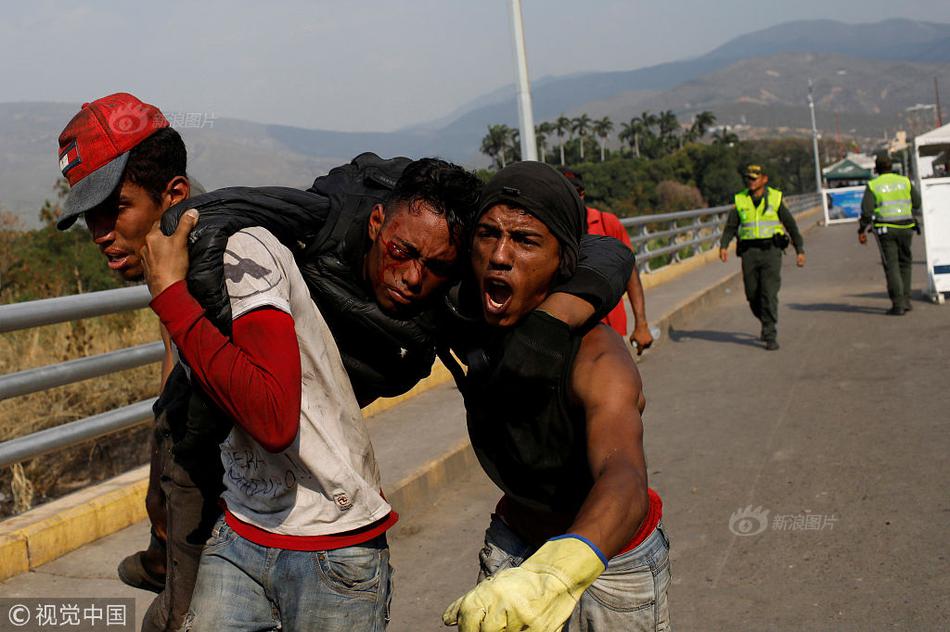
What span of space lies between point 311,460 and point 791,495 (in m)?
4.24

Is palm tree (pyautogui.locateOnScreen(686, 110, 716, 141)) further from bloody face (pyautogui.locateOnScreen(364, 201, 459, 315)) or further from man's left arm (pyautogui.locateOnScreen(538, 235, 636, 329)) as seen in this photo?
bloody face (pyautogui.locateOnScreen(364, 201, 459, 315))

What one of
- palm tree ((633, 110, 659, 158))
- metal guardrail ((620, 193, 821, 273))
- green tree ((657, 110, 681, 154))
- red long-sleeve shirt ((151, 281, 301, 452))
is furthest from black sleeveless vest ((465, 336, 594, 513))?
palm tree ((633, 110, 659, 158))

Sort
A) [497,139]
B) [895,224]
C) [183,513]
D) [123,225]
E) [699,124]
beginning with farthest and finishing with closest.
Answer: [699,124] < [497,139] < [895,224] < [183,513] < [123,225]

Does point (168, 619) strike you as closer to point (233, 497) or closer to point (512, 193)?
point (233, 497)

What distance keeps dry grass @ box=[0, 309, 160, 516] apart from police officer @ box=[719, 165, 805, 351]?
6.12m

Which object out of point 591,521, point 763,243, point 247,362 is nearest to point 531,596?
point 591,521

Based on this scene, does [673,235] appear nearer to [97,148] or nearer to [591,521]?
[97,148]

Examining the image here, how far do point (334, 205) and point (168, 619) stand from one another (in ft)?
3.60

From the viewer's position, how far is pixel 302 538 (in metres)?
2.24

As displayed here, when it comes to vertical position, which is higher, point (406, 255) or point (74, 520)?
point (406, 255)

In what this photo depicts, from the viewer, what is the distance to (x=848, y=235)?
3097 centimetres

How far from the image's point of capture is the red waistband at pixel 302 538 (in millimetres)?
2240

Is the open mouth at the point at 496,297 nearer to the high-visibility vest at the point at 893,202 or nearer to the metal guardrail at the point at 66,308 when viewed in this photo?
the metal guardrail at the point at 66,308

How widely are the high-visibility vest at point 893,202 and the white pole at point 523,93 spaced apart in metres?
4.15
